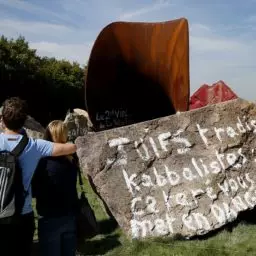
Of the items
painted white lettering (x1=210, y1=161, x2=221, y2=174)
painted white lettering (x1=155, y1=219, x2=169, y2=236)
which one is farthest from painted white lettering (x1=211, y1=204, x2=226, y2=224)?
painted white lettering (x1=155, y1=219, x2=169, y2=236)

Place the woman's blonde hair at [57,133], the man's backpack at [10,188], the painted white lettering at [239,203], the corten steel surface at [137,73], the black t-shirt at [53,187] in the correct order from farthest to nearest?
the corten steel surface at [137,73] → the painted white lettering at [239,203] → the woman's blonde hair at [57,133] → the black t-shirt at [53,187] → the man's backpack at [10,188]

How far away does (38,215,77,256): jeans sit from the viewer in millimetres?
3057

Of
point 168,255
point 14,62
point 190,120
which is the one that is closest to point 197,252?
point 168,255

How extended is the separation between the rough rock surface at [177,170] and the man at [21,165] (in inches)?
75.3

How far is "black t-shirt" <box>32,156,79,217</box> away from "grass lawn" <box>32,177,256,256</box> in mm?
1506

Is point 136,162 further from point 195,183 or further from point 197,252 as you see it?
point 197,252

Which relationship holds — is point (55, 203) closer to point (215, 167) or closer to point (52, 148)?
point (52, 148)

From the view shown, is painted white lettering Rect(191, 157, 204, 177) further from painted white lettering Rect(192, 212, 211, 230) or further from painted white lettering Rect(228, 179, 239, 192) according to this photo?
painted white lettering Rect(192, 212, 211, 230)

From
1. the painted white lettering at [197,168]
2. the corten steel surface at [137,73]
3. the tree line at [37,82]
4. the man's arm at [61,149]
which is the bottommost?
the painted white lettering at [197,168]

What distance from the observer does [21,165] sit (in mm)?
2816

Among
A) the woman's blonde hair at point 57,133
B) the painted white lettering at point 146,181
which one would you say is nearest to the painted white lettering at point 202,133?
the painted white lettering at point 146,181

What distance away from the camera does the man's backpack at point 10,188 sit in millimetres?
2701

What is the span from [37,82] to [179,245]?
18.0m

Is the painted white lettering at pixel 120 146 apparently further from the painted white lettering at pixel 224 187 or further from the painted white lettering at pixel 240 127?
the painted white lettering at pixel 240 127
